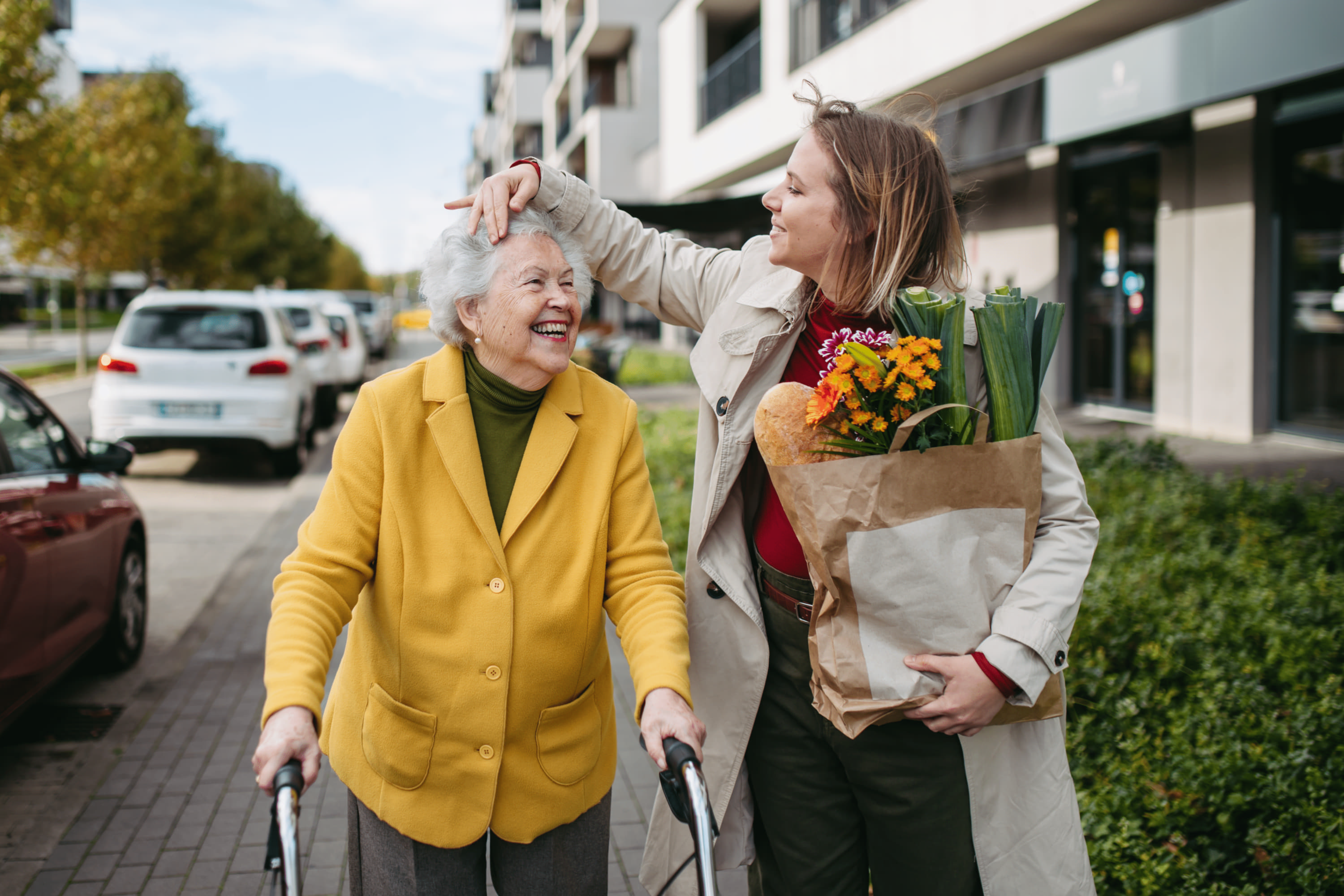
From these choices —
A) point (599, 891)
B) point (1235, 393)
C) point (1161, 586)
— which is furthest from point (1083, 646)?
point (1235, 393)

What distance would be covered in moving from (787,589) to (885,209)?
758 mm

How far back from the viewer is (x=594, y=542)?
204cm

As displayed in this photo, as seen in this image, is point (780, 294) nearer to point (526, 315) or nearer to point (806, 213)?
point (806, 213)

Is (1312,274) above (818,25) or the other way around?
the other way around

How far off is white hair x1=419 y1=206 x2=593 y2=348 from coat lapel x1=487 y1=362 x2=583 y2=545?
0.18 metres

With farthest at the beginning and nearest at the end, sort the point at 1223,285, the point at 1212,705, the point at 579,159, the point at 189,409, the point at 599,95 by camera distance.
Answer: the point at 579,159, the point at 599,95, the point at 1223,285, the point at 189,409, the point at 1212,705

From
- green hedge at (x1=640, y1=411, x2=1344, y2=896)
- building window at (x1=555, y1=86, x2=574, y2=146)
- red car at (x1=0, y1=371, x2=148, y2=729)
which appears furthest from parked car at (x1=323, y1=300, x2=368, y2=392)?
building window at (x1=555, y1=86, x2=574, y2=146)

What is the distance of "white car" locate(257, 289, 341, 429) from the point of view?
597 inches

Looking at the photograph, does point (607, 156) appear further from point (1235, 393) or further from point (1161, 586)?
point (1161, 586)

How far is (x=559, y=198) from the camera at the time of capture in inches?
88.0

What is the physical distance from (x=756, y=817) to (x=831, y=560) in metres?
0.86

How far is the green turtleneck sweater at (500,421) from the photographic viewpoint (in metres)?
2.07

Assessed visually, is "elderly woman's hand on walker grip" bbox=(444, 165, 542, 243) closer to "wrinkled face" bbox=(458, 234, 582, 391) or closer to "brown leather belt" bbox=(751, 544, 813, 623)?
"wrinkled face" bbox=(458, 234, 582, 391)

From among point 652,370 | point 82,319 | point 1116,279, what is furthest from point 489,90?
point 1116,279
